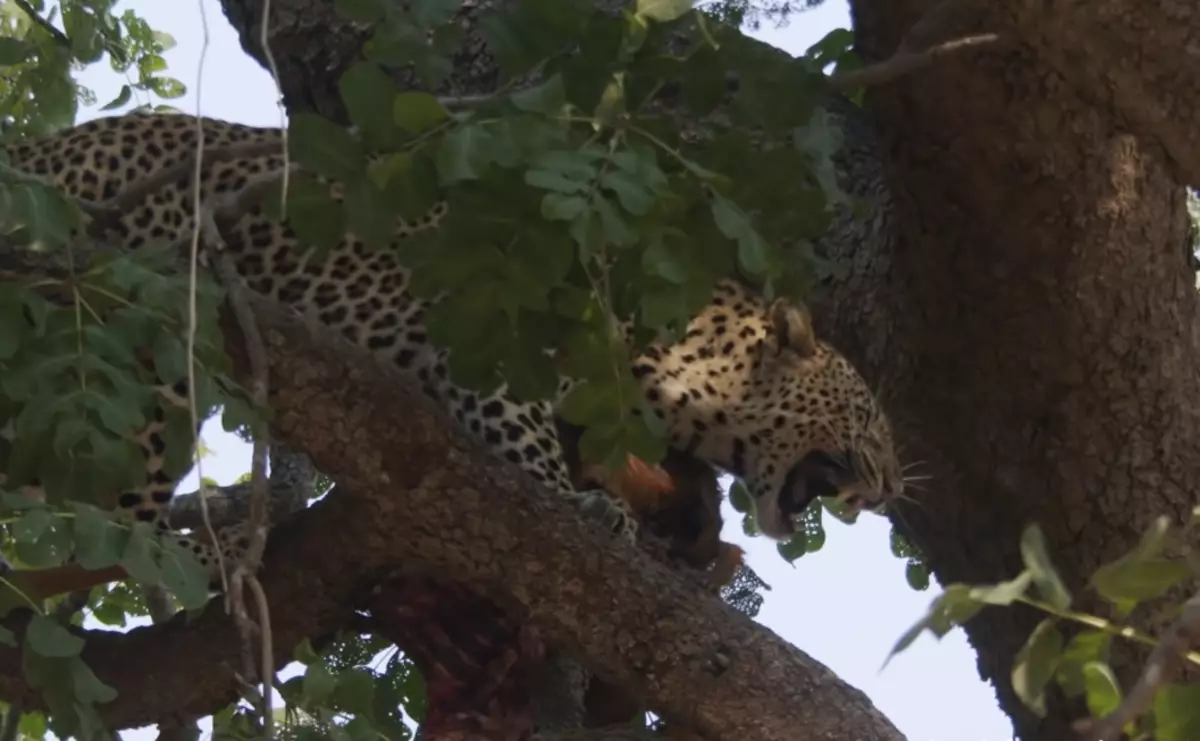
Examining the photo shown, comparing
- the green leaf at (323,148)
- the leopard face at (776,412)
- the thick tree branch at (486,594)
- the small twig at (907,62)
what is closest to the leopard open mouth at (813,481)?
the leopard face at (776,412)

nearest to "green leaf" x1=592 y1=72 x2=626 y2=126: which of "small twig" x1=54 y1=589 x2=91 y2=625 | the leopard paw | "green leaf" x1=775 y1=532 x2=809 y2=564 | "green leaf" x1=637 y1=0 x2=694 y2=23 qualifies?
"green leaf" x1=637 y1=0 x2=694 y2=23

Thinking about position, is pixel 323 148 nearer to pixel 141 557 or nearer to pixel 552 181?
pixel 552 181

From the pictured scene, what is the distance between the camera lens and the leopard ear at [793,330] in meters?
4.70

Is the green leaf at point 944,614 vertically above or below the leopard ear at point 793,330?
below

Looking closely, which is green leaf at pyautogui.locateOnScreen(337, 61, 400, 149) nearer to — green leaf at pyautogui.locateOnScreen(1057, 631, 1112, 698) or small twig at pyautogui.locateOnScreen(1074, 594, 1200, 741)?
green leaf at pyautogui.locateOnScreen(1057, 631, 1112, 698)

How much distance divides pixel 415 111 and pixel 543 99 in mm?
196

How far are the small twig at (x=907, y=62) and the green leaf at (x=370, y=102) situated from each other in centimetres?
95

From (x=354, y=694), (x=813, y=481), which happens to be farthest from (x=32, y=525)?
(x=813, y=481)

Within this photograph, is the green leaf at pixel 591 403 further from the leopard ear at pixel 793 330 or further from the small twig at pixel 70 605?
the leopard ear at pixel 793 330

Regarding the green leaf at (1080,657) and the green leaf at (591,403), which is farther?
the green leaf at (591,403)

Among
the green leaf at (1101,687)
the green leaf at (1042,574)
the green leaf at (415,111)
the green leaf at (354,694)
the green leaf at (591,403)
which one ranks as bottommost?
the green leaf at (354,694)

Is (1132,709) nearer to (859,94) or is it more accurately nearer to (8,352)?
(8,352)

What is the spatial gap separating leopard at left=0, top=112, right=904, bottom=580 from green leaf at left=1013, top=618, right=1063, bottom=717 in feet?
8.07

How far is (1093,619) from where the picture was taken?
1.50 metres
